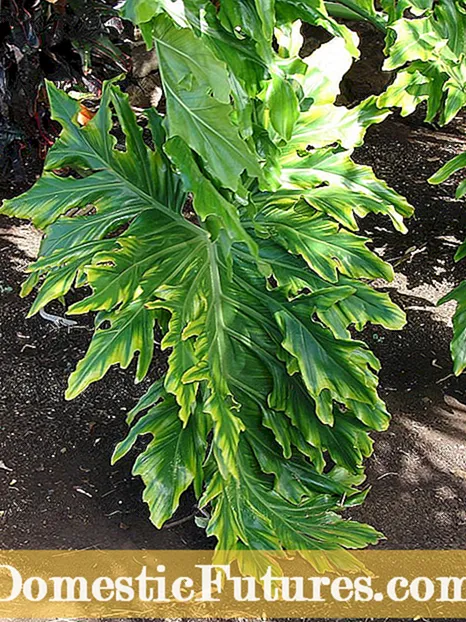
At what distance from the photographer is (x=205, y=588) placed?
2350 millimetres

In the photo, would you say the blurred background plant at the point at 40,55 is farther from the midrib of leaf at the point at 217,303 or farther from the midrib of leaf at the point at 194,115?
the midrib of leaf at the point at 194,115

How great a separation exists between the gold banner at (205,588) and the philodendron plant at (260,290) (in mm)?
275

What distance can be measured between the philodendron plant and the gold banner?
0.28 metres

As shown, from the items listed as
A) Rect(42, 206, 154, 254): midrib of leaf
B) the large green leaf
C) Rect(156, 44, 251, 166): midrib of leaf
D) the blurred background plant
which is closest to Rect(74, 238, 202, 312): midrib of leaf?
the large green leaf

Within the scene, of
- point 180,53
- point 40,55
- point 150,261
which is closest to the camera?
point 180,53

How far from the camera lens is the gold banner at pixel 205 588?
2311mm

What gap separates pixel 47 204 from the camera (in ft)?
7.52

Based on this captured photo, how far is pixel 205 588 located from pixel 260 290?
868mm

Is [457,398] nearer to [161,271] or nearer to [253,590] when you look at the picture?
[253,590]

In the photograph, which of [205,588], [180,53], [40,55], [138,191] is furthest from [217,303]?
[40,55]

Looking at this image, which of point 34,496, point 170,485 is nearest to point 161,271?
point 170,485

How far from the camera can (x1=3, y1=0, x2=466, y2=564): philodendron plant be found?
2.03 meters

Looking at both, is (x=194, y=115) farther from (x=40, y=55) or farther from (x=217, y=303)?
(x=40, y=55)

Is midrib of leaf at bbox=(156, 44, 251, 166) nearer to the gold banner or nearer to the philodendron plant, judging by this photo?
the philodendron plant
